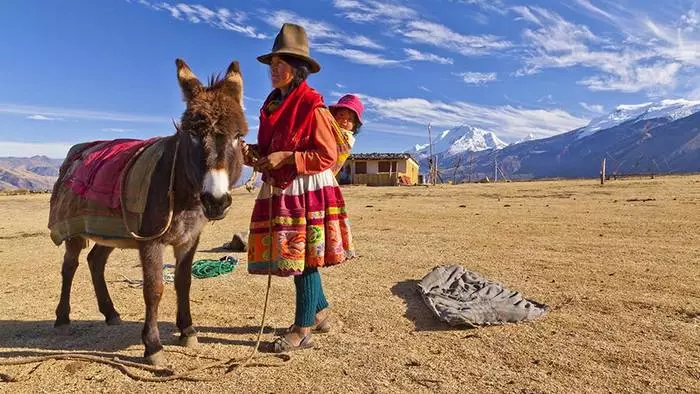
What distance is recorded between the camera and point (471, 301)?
537cm

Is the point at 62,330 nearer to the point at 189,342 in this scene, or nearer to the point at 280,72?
the point at 189,342

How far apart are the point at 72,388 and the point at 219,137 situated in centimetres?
226

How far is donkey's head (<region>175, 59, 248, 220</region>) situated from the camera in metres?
3.32

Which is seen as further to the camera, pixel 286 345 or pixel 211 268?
pixel 211 268

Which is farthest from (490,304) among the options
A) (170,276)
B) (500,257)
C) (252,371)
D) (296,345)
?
(170,276)

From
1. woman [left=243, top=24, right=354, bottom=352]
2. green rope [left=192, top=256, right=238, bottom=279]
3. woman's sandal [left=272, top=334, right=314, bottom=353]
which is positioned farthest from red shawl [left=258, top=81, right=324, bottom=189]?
green rope [left=192, top=256, right=238, bottom=279]

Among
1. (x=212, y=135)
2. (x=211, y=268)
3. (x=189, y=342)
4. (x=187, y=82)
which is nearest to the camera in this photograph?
(x=212, y=135)

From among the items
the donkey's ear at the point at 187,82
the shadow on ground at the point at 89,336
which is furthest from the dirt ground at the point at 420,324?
the donkey's ear at the point at 187,82

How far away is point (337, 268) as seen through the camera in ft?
25.0

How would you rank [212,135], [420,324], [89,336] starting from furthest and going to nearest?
[420,324], [89,336], [212,135]

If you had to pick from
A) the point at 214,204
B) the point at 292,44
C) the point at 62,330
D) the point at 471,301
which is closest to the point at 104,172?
the point at 214,204

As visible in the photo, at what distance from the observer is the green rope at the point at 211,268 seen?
24.0 feet

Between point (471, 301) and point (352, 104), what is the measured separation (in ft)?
8.56

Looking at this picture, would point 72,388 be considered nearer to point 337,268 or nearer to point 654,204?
point 337,268
